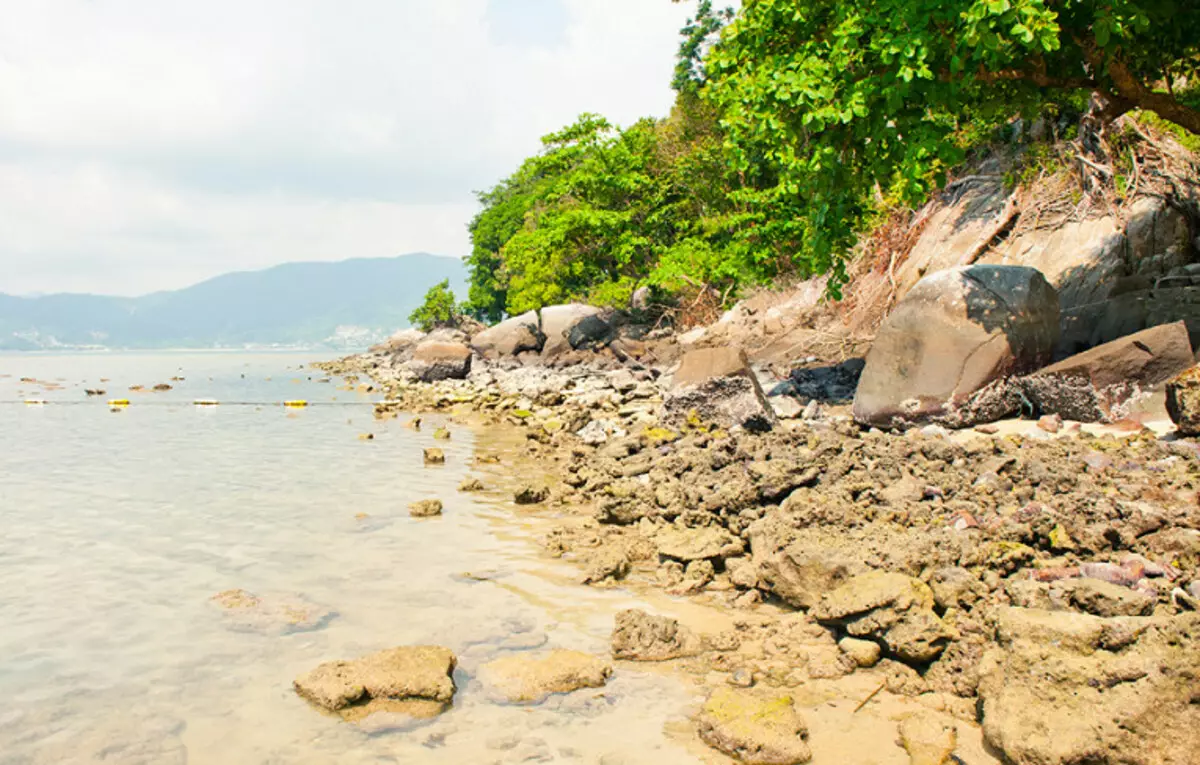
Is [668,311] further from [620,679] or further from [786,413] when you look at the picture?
[620,679]

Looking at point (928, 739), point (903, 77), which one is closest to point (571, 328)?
point (903, 77)

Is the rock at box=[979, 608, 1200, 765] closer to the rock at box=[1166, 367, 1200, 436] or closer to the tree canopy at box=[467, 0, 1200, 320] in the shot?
the rock at box=[1166, 367, 1200, 436]

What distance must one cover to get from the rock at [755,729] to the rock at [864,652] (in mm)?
674

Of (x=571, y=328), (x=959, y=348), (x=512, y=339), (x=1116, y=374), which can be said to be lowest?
(x=1116, y=374)

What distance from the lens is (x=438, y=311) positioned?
5519 cm

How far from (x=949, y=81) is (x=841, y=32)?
1514 millimetres

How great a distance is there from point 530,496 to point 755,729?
582 centimetres

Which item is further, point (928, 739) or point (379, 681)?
point (379, 681)

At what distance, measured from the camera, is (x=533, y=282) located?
32.6 metres

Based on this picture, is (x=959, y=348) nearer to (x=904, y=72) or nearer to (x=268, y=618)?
(x=904, y=72)

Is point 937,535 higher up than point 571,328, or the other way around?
point 571,328

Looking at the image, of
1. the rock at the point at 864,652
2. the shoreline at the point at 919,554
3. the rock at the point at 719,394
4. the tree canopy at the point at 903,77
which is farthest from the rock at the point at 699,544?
the tree canopy at the point at 903,77

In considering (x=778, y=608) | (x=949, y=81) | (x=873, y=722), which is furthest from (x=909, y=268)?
(x=873, y=722)

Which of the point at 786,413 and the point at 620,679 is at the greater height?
the point at 786,413
